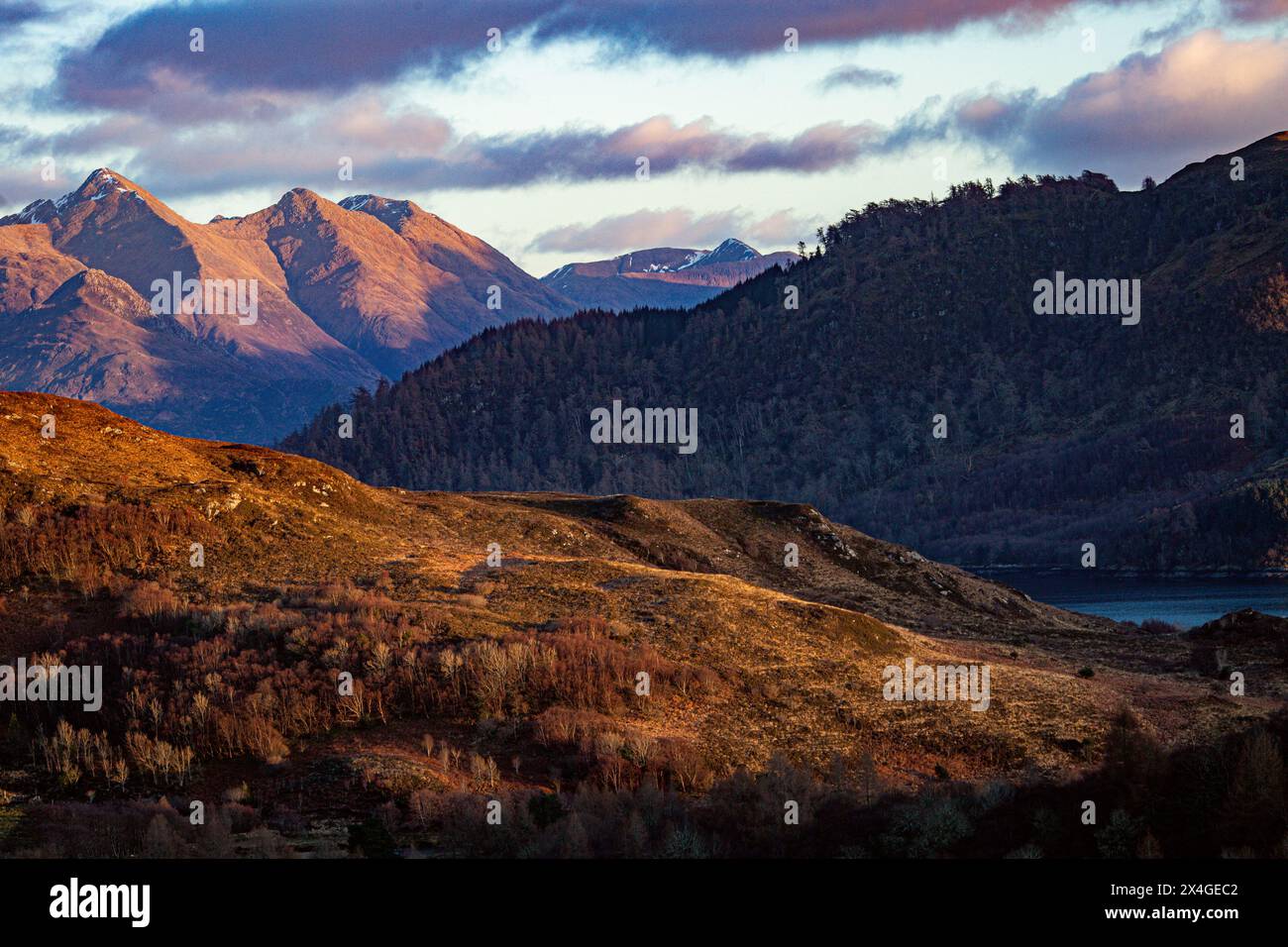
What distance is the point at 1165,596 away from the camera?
15338cm

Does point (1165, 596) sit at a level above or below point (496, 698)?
above

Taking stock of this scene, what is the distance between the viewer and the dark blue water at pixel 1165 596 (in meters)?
126

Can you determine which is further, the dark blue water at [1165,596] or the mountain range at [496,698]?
the dark blue water at [1165,596]

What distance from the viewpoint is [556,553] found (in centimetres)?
5512

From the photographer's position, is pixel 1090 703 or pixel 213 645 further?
pixel 1090 703

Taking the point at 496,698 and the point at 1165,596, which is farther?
the point at 1165,596

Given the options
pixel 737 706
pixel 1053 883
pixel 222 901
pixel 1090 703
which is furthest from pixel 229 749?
pixel 1090 703

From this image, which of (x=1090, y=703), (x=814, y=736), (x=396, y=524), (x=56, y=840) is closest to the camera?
(x=56, y=840)

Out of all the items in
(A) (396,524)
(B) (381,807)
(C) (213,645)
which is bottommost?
(B) (381,807)

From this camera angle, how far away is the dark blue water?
126312 millimetres

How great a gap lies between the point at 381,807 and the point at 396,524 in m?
27.1

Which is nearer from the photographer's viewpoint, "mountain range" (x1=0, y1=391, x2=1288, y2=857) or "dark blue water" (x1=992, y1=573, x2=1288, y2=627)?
"mountain range" (x1=0, y1=391, x2=1288, y2=857)

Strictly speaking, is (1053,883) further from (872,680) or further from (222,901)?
(872,680)

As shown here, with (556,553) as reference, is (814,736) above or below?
below
